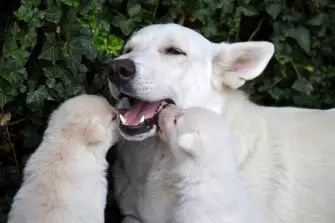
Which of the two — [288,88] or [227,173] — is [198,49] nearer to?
[227,173]

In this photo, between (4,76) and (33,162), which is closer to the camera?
(33,162)

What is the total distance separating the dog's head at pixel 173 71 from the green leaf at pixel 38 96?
1.81 feet

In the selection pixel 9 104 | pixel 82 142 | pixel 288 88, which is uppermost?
pixel 82 142

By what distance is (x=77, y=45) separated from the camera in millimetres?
4746

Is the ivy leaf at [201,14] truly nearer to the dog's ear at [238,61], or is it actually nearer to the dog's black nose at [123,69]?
the dog's ear at [238,61]

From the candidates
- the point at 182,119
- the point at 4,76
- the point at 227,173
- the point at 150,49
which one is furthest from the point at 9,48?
the point at 227,173

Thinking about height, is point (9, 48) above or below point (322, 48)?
above

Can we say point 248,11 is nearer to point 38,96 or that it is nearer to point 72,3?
point 72,3

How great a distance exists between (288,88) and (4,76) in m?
2.50

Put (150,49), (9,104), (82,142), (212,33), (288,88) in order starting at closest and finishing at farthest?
1. (82,142)
2. (150,49)
3. (9,104)
4. (212,33)
5. (288,88)

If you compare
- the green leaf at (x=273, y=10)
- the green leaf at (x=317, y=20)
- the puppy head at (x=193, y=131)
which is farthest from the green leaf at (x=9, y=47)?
the green leaf at (x=317, y=20)

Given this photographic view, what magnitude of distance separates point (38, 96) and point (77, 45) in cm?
39

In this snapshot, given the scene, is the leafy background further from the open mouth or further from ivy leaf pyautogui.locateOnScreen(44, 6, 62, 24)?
the open mouth

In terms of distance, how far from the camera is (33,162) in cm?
407
